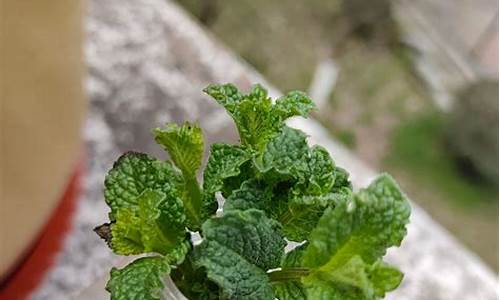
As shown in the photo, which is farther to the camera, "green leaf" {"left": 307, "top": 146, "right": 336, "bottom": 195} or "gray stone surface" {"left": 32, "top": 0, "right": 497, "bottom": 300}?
"gray stone surface" {"left": 32, "top": 0, "right": 497, "bottom": 300}

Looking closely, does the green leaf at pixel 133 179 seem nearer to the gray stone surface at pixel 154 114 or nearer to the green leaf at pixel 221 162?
the green leaf at pixel 221 162

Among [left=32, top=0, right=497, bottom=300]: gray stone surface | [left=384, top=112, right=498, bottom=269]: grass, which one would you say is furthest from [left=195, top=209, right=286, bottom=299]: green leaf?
[left=384, top=112, right=498, bottom=269]: grass

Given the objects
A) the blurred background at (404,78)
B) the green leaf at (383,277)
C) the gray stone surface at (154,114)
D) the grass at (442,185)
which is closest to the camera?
the green leaf at (383,277)

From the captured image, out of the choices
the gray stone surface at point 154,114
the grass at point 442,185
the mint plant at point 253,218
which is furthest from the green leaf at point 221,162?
the grass at point 442,185

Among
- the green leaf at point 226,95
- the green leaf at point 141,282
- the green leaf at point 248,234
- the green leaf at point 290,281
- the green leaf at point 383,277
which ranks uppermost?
the green leaf at point 226,95

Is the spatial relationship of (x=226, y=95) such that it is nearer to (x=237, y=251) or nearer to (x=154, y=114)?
(x=237, y=251)

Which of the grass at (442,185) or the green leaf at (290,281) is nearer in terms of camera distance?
the green leaf at (290,281)

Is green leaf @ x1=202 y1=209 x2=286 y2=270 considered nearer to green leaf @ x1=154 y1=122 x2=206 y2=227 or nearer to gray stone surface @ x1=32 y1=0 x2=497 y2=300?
green leaf @ x1=154 y1=122 x2=206 y2=227

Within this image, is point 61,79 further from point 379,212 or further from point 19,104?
point 379,212

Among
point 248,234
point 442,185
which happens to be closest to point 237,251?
point 248,234
